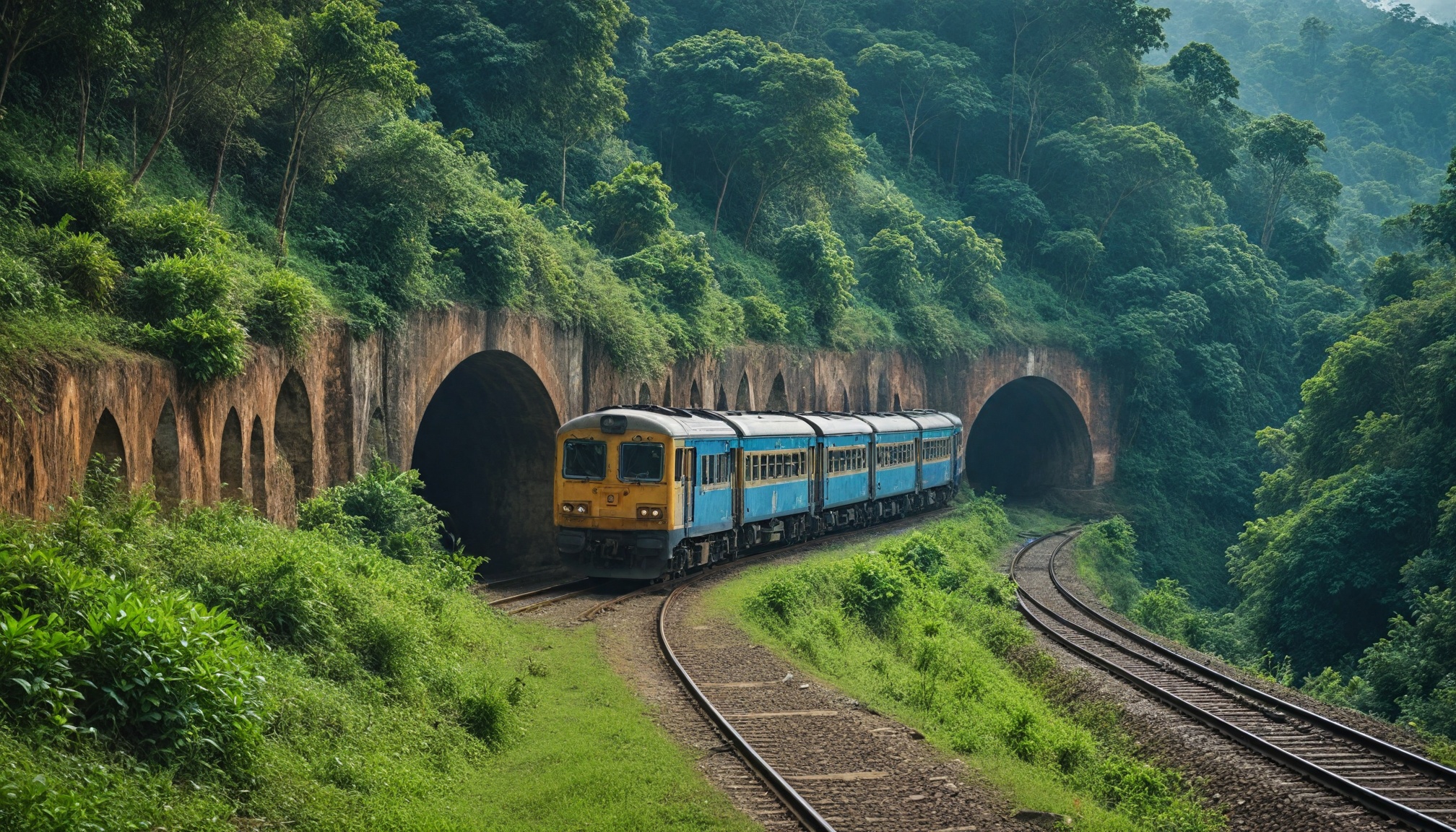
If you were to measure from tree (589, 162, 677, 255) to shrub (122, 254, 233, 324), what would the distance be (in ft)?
56.4

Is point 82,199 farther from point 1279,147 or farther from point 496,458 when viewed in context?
point 1279,147

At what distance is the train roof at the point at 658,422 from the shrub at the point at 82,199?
7036mm

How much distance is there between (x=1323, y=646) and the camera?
26.1m

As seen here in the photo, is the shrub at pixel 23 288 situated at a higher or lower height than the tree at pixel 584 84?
lower

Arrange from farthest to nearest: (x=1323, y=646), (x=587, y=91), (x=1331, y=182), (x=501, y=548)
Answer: (x=1331, y=182) → (x=587, y=91) → (x=1323, y=646) → (x=501, y=548)

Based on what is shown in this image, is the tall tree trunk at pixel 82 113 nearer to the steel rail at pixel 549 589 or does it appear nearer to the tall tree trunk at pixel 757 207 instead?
the steel rail at pixel 549 589

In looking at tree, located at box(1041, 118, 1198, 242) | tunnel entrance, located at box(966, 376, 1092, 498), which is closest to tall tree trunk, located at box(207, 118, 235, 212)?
tunnel entrance, located at box(966, 376, 1092, 498)

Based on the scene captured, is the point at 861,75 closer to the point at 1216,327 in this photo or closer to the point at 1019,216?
the point at 1019,216

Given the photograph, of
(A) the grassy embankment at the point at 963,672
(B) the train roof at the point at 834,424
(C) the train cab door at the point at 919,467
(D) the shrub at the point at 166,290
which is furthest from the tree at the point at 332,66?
(C) the train cab door at the point at 919,467

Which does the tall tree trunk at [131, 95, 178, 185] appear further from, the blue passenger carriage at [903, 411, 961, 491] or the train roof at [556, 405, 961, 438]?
the blue passenger carriage at [903, 411, 961, 491]

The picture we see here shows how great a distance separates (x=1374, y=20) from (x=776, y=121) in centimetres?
9509

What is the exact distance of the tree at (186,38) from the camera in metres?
15.2

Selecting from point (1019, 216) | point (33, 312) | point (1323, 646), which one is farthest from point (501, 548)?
point (1019, 216)

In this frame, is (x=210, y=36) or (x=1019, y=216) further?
(x=1019, y=216)
